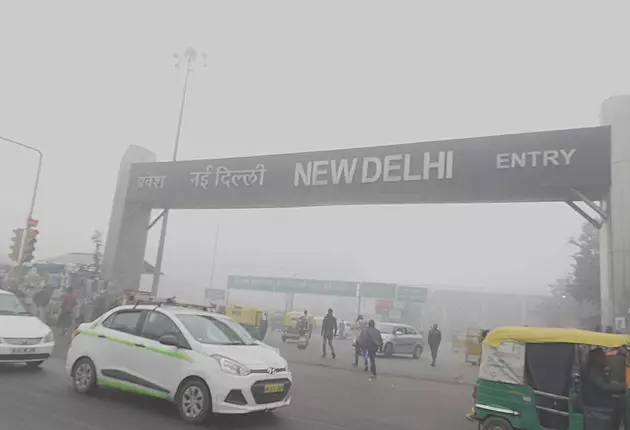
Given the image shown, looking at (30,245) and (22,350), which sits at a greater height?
(30,245)

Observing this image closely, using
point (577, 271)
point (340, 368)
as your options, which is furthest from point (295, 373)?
point (577, 271)

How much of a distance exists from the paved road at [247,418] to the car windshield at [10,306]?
1.24 m

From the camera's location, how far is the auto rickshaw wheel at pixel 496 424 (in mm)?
7027

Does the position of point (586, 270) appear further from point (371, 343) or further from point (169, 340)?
point (169, 340)

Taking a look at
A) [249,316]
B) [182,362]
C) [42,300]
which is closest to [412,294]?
[249,316]

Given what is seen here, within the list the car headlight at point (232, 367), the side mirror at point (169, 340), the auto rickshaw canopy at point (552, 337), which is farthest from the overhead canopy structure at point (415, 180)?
the side mirror at point (169, 340)

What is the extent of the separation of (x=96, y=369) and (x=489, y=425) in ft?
19.8

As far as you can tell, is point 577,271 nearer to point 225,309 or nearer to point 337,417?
point 225,309

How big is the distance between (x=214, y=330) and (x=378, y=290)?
39.5 m

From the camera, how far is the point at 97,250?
2364 cm

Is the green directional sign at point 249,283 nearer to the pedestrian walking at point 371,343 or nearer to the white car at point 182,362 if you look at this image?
the pedestrian walking at point 371,343

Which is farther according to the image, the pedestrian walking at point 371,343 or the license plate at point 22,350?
the pedestrian walking at point 371,343

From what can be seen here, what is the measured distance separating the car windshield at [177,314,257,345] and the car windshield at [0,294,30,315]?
522 centimetres

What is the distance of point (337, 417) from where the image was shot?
863cm
